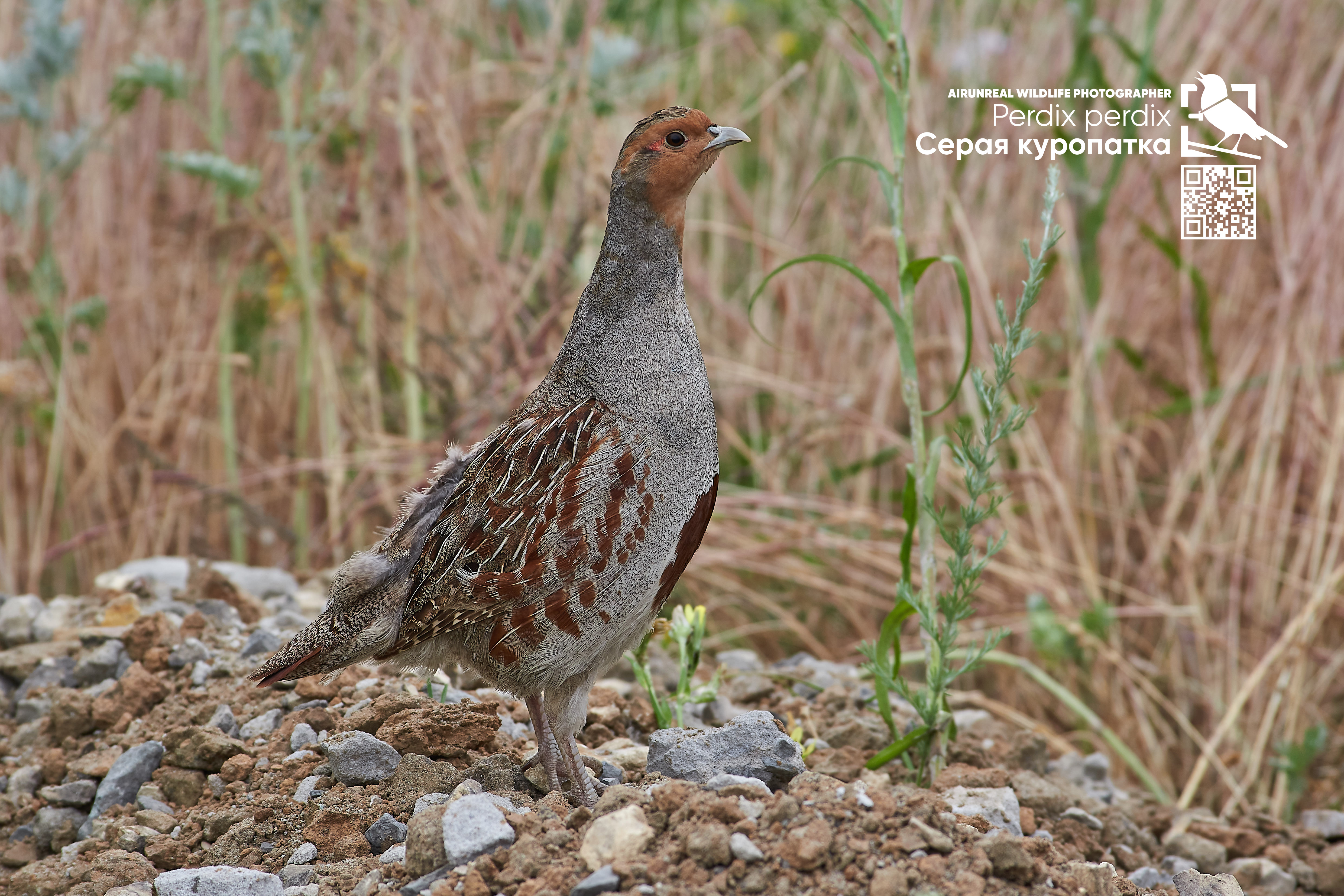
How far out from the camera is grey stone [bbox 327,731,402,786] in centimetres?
270

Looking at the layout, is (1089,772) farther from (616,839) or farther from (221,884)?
(221,884)

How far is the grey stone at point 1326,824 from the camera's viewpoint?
3.54 m

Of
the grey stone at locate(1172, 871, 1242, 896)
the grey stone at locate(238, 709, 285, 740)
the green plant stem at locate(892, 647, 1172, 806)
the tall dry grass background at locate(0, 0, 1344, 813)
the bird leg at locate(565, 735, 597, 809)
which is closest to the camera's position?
the grey stone at locate(1172, 871, 1242, 896)


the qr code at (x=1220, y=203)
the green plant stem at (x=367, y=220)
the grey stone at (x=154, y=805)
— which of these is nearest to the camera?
the grey stone at (x=154, y=805)

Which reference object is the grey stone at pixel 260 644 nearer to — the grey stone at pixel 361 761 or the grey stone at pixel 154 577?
the grey stone at pixel 154 577

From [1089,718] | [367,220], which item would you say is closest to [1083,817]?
[1089,718]

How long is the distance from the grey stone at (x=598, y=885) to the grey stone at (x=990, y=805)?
94 cm

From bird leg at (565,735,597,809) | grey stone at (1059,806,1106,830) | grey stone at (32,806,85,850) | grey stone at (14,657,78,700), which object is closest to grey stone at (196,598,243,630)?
grey stone at (14,657,78,700)

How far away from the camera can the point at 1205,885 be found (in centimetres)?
249

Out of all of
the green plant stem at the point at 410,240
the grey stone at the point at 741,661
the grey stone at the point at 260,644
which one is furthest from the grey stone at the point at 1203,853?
the green plant stem at the point at 410,240

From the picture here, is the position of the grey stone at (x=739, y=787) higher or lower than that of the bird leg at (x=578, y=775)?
higher

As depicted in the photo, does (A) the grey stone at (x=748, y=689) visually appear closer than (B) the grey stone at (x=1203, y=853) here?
No

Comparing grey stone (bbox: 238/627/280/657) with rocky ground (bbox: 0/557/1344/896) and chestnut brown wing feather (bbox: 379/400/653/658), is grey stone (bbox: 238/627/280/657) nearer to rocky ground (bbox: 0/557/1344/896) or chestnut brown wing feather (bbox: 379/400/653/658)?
rocky ground (bbox: 0/557/1344/896)

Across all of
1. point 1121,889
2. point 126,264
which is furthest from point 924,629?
point 126,264
